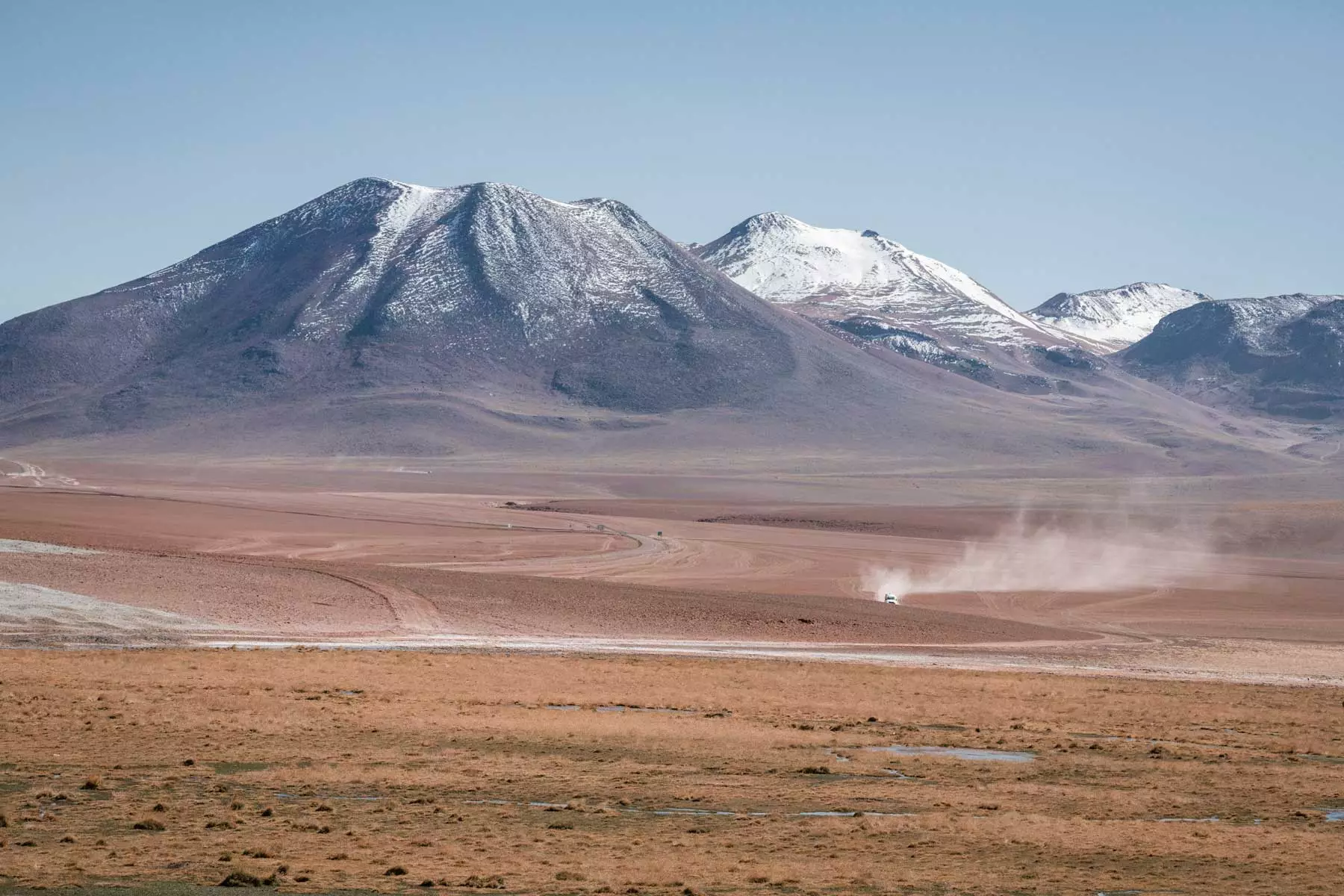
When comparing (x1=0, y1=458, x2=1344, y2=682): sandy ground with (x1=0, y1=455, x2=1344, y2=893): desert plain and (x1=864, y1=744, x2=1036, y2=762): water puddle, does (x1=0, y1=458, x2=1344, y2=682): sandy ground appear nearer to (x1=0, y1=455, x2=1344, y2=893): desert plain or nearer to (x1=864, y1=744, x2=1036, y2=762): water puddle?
(x1=0, y1=455, x2=1344, y2=893): desert plain

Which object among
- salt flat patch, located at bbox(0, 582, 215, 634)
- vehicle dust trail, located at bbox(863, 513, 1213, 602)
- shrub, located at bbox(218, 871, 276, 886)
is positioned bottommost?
vehicle dust trail, located at bbox(863, 513, 1213, 602)

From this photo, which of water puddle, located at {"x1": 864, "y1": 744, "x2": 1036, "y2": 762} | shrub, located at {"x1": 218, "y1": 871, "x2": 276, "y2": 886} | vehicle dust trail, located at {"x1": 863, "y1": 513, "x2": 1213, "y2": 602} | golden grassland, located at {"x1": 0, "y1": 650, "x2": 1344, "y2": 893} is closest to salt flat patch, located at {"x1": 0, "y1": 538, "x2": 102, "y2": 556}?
golden grassland, located at {"x1": 0, "y1": 650, "x2": 1344, "y2": 893}

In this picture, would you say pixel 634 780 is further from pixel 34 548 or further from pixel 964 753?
pixel 34 548

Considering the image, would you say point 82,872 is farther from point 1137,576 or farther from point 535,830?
point 1137,576

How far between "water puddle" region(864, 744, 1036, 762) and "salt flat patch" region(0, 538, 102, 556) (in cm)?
3829

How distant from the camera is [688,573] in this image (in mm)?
66750

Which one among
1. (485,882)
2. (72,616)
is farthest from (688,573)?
(485,882)

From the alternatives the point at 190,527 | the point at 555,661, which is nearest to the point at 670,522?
the point at 190,527

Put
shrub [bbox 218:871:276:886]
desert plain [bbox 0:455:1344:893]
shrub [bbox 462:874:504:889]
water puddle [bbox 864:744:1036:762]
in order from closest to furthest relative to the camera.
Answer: shrub [bbox 218:871:276:886] → shrub [bbox 462:874:504:889] → desert plain [bbox 0:455:1344:893] → water puddle [bbox 864:744:1036:762]

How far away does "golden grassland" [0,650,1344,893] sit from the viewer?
55.1 feet

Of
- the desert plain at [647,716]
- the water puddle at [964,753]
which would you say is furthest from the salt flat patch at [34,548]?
the water puddle at [964,753]

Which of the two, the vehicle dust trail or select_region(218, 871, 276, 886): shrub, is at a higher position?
select_region(218, 871, 276, 886): shrub

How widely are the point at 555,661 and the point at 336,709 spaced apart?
34.5ft

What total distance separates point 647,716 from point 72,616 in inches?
804
